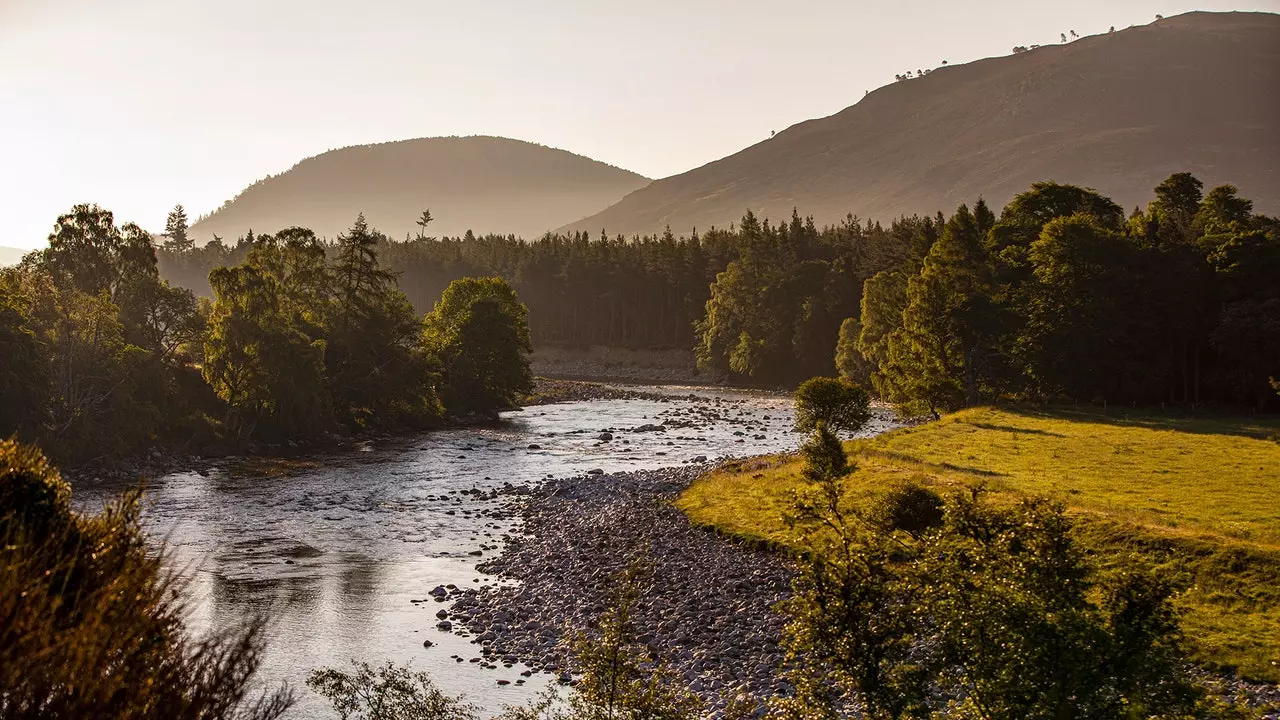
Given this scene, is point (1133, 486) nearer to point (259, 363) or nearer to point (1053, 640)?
point (1053, 640)

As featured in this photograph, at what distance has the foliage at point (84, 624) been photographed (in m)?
9.26

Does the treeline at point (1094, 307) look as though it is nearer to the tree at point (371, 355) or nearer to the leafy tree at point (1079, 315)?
the leafy tree at point (1079, 315)

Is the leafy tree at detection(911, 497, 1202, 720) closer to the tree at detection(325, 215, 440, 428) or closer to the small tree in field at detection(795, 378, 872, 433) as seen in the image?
the small tree in field at detection(795, 378, 872, 433)

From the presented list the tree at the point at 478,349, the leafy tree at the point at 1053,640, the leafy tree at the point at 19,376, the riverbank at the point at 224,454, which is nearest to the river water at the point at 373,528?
the riverbank at the point at 224,454

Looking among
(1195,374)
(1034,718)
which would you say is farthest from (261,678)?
(1195,374)

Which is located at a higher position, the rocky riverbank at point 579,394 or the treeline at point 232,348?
the treeline at point 232,348

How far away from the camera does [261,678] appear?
25.8m

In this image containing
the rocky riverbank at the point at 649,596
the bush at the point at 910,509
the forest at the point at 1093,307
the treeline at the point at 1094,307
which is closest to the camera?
the rocky riverbank at the point at 649,596

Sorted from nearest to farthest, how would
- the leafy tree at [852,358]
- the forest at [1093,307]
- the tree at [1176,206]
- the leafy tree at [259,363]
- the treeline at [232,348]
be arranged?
the treeline at [232,348]
the leafy tree at [259,363]
the forest at [1093,307]
the tree at [1176,206]
the leafy tree at [852,358]

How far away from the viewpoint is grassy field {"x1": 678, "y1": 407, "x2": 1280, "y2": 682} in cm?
2759

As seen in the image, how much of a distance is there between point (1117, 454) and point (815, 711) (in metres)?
44.7

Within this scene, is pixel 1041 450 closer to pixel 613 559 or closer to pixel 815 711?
pixel 613 559

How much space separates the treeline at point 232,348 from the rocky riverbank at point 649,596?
3567 cm

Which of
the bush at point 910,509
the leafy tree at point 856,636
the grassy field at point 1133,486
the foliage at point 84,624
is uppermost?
the foliage at point 84,624
